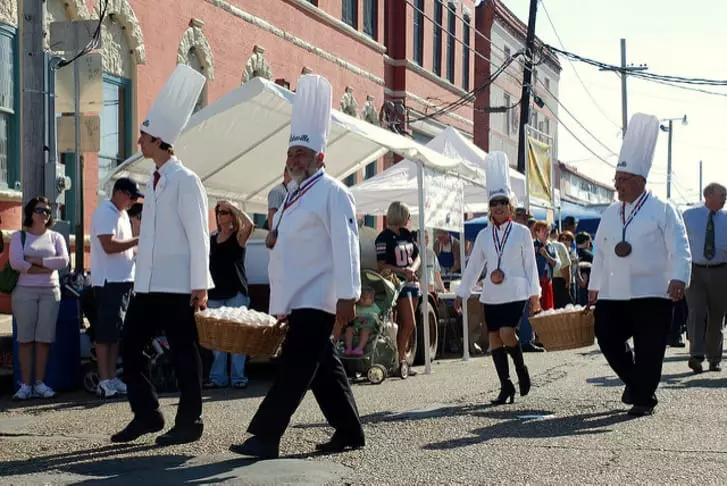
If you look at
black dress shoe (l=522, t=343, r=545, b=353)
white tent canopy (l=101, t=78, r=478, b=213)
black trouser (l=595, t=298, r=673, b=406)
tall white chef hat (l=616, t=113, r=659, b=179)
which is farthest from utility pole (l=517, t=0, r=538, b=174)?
black trouser (l=595, t=298, r=673, b=406)

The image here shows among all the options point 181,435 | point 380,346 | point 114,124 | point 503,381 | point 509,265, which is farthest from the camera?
point 114,124

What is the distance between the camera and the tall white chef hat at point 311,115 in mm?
7613

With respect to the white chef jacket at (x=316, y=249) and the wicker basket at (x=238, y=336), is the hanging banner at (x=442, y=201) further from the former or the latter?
the white chef jacket at (x=316, y=249)

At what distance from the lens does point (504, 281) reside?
1077 centimetres

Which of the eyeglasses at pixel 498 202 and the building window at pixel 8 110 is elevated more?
the building window at pixel 8 110

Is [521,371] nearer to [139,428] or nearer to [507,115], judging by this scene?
[139,428]

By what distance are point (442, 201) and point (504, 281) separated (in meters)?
4.80

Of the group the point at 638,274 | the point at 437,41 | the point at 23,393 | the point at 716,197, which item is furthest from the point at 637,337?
the point at 437,41

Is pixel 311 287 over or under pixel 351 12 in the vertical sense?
under

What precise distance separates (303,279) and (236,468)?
1.14 m

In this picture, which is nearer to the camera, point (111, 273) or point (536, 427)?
point (536, 427)

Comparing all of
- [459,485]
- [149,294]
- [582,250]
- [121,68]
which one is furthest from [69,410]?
[582,250]

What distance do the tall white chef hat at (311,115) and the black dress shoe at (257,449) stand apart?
5.71 ft

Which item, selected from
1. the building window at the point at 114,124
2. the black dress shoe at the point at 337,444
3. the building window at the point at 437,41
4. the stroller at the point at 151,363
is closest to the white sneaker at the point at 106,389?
the stroller at the point at 151,363
